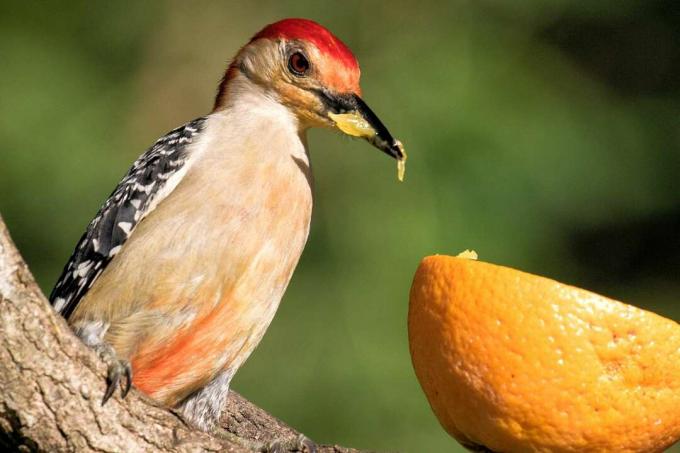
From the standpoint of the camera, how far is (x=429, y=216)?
12.9 feet

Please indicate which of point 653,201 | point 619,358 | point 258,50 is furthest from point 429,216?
point 619,358

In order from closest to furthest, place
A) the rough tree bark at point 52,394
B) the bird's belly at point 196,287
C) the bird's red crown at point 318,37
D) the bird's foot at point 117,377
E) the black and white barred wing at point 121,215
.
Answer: the rough tree bark at point 52,394 → the bird's foot at point 117,377 → the bird's belly at point 196,287 → the black and white barred wing at point 121,215 → the bird's red crown at point 318,37

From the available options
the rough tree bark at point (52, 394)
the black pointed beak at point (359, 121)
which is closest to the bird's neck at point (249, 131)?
the black pointed beak at point (359, 121)

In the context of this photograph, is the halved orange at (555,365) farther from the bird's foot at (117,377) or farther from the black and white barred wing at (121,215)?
the black and white barred wing at (121,215)

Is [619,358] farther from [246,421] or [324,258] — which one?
[324,258]

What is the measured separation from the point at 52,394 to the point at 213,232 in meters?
0.67

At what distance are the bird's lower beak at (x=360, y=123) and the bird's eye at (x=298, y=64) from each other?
10 cm

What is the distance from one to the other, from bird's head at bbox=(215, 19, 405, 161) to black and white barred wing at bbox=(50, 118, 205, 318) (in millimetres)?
232

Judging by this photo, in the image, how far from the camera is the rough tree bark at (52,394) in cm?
173

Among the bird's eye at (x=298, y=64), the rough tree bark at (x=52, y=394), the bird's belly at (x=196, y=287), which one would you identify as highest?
the bird's eye at (x=298, y=64)

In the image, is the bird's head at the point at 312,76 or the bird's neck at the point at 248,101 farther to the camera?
the bird's neck at the point at 248,101

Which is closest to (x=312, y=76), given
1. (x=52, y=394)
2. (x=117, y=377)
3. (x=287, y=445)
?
(x=287, y=445)

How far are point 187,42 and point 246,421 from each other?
2188 millimetres

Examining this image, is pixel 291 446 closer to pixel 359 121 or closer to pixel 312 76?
pixel 359 121
